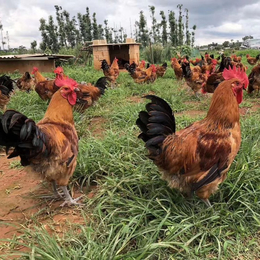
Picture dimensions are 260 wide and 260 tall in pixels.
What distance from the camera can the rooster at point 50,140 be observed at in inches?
83.4

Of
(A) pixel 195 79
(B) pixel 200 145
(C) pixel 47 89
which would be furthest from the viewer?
(A) pixel 195 79

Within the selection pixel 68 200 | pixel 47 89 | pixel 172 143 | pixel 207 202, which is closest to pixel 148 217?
pixel 207 202

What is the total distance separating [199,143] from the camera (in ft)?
7.30

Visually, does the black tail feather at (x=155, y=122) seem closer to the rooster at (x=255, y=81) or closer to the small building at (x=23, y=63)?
the rooster at (x=255, y=81)

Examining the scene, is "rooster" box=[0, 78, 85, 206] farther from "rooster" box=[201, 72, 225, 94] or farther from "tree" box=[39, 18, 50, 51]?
"tree" box=[39, 18, 50, 51]

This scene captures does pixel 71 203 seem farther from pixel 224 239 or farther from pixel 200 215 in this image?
pixel 224 239

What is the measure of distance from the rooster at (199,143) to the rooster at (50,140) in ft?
3.12

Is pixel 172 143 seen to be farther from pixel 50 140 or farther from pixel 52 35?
pixel 52 35

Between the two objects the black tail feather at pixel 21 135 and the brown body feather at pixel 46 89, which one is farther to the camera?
the brown body feather at pixel 46 89

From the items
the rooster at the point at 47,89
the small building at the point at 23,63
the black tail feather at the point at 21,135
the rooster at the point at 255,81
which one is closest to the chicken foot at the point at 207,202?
the black tail feather at the point at 21,135

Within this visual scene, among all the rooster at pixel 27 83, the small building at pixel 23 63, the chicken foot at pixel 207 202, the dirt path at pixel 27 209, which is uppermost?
the small building at pixel 23 63

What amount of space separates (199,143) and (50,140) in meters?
1.55

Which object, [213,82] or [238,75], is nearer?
[238,75]

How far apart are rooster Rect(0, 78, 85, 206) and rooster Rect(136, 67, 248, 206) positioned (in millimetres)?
952
